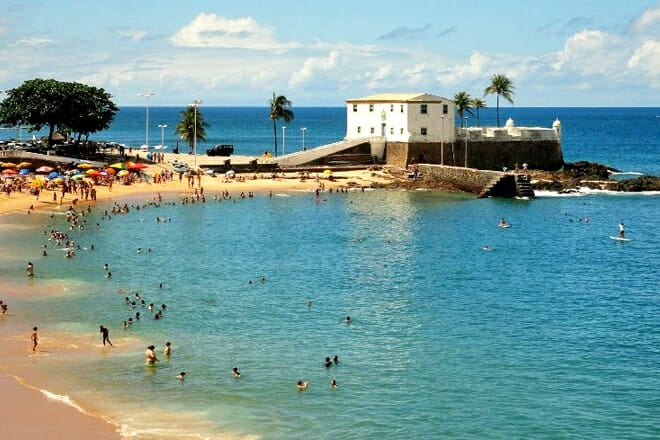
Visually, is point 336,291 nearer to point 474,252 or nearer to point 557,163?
point 474,252

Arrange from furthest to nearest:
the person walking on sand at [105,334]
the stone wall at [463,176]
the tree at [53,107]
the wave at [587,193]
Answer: the tree at [53,107] < the wave at [587,193] < the stone wall at [463,176] < the person walking on sand at [105,334]

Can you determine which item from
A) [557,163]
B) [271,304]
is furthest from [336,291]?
[557,163]

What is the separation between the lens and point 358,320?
48.1 metres

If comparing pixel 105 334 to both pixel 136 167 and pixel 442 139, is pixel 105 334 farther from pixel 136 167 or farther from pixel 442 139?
pixel 442 139

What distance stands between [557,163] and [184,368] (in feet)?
279

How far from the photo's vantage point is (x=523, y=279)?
59.4 meters

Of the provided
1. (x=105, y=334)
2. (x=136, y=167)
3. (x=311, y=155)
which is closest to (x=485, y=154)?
(x=311, y=155)

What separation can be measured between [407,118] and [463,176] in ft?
39.5

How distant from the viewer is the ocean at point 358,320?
34.6 m

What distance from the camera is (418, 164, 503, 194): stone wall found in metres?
99.0

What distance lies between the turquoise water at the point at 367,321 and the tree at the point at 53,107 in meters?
30.2

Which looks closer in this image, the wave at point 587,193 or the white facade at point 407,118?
the wave at point 587,193

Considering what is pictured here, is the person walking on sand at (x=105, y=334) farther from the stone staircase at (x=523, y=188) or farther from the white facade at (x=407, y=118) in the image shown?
the white facade at (x=407, y=118)

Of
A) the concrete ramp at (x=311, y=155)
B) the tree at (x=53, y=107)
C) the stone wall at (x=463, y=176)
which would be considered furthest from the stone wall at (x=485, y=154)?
the tree at (x=53, y=107)
